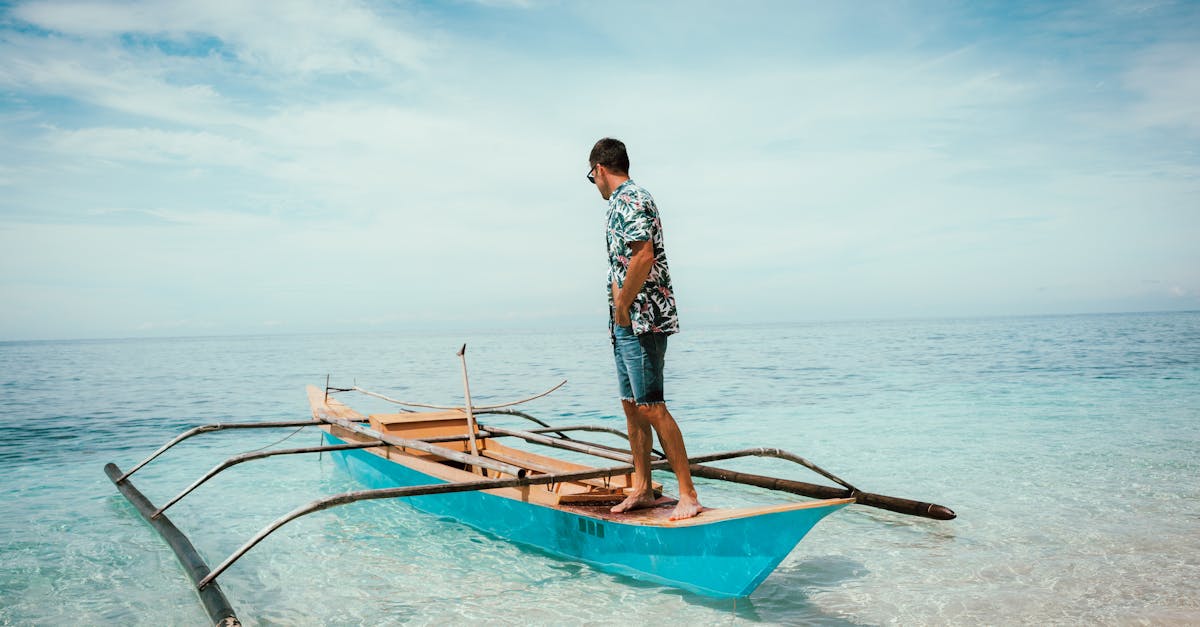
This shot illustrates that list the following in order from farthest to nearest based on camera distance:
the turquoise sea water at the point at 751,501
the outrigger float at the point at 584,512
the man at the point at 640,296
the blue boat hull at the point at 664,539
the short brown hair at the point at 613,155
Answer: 1. the turquoise sea water at the point at 751,501
2. the short brown hair at the point at 613,155
3. the man at the point at 640,296
4. the outrigger float at the point at 584,512
5. the blue boat hull at the point at 664,539

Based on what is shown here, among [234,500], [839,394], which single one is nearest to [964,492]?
[234,500]

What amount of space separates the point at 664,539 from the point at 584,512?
2.45 feet

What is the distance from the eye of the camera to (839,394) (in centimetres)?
1994

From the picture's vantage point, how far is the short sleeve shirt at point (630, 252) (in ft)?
14.8

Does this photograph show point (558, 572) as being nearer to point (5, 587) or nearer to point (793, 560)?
point (793, 560)

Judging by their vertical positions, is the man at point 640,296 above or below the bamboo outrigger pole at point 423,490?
above

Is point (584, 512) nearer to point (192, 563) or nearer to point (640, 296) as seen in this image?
point (640, 296)

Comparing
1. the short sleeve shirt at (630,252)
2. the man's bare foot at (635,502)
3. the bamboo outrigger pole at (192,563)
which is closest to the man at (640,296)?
the short sleeve shirt at (630,252)

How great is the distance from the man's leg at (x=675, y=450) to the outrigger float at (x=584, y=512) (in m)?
0.09

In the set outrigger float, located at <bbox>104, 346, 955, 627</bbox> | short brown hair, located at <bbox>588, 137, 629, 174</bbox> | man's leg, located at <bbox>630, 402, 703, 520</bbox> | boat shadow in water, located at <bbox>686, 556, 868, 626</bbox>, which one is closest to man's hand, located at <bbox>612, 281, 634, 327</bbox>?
man's leg, located at <bbox>630, 402, 703, 520</bbox>

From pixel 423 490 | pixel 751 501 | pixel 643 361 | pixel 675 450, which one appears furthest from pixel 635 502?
pixel 751 501

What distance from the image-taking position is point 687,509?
15.4ft

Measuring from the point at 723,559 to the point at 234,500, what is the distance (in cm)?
729

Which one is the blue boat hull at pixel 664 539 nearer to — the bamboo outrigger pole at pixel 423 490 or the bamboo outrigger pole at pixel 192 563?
the bamboo outrigger pole at pixel 423 490
